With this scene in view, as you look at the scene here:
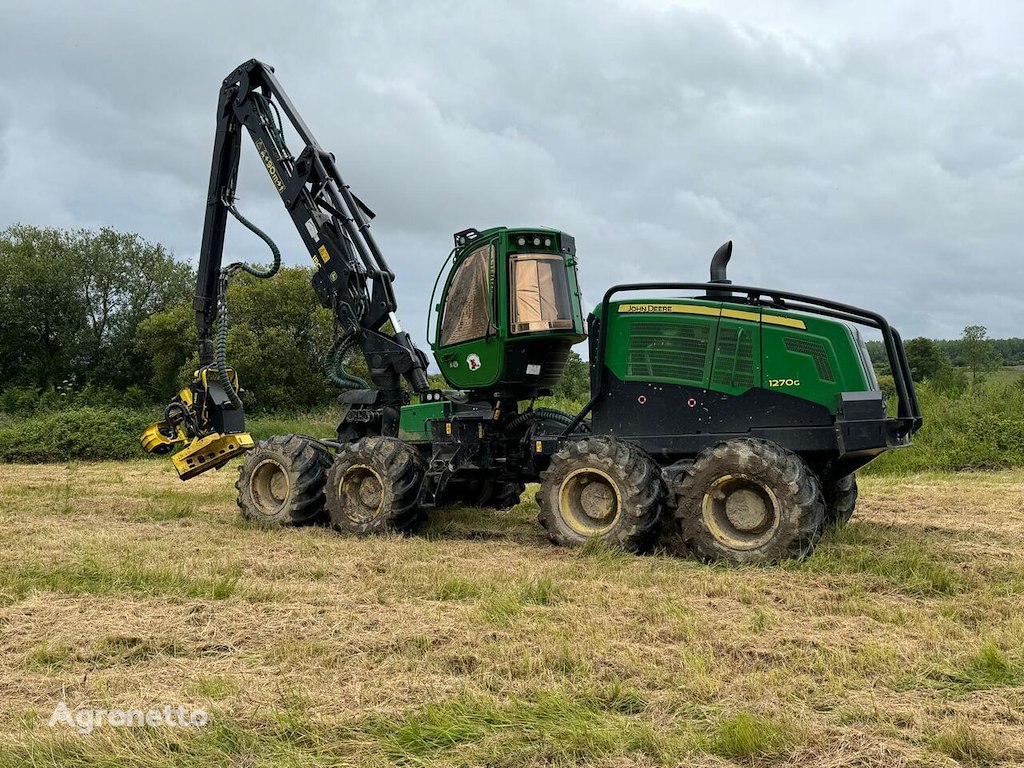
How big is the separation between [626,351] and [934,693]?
14.8 feet

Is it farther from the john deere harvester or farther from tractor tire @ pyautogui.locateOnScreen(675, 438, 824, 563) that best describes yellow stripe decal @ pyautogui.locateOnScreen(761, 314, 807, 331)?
tractor tire @ pyautogui.locateOnScreen(675, 438, 824, 563)

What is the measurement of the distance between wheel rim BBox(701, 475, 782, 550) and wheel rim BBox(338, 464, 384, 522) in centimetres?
342

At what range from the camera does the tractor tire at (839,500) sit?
849cm

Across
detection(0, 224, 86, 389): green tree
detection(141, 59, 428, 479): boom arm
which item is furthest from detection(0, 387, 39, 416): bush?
detection(141, 59, 428, 479): boom arm

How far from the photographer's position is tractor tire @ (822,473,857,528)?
334 inches

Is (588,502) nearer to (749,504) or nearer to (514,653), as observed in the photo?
(749,504)

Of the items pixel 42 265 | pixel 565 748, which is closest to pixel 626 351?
pixel 565 748

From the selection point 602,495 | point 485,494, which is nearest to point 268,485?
point 485,494

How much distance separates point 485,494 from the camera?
1073 centimetres

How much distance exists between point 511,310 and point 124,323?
1522 inches

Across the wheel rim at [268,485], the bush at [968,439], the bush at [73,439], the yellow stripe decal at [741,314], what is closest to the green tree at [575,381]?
the bush at [968,439]

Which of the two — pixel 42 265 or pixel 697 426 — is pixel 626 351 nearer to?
pixel 697 426

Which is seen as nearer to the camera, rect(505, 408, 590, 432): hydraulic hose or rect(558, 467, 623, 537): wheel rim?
rect(558, 467, 623, 537): wheel rim

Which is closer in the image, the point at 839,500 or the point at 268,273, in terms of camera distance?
the point at 839,500
